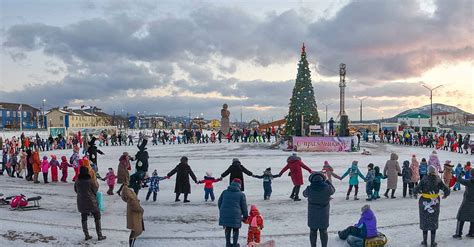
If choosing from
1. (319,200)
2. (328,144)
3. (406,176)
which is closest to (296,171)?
(406,176)

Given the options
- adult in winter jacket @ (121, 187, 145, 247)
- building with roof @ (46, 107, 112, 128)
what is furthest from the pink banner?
building with roof @ (46, 107, 112, 128)

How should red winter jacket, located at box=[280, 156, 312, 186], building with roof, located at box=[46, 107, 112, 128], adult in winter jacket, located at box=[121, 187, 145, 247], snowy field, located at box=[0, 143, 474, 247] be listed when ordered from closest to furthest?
adult in winter jacket, located at box=[121, 187, 145, 247] < snowy field, located at box=[0, 143, 474, 247] < red winter jacket, located at box=[280, 156, 312, 186] < building with roof, located at box=[46, 107, 112, 128]

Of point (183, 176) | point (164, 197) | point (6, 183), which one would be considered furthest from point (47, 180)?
point (183, 176)

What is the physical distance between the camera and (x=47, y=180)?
61.8 feet

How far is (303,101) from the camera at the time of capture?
1700 inches

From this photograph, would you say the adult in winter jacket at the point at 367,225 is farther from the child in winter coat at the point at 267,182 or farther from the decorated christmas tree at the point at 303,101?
the decorated christmas tree at the point at 303,101

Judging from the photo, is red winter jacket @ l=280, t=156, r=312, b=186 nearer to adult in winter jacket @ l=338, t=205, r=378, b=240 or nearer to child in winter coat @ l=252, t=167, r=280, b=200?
child in winter coat @ l=252, t=167, r=280, b=200

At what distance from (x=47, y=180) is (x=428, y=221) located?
53.3 ft

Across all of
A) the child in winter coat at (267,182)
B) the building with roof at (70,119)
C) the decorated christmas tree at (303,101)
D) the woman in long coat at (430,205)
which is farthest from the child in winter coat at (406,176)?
the building with roof at (70,119)

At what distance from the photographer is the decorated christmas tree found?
4300 centimetres

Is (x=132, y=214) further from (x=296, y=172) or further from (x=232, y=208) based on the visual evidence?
(x=296, y=172)

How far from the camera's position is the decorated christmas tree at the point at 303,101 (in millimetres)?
43000

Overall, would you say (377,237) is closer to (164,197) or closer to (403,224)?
(403,224)

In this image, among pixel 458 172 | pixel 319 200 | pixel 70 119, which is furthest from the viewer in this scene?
pixel 70 119
